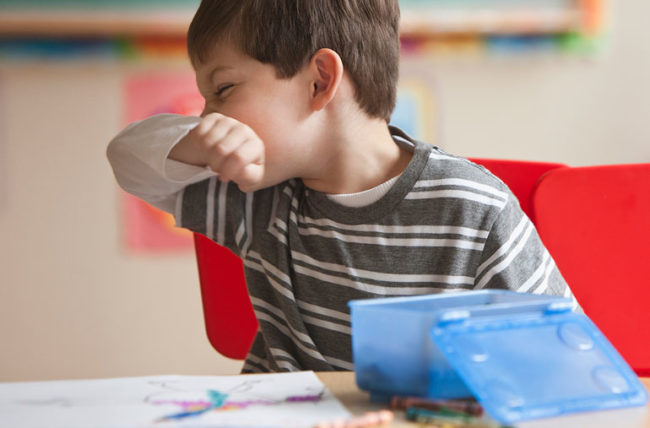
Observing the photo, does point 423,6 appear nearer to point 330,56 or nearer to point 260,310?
point 330,56

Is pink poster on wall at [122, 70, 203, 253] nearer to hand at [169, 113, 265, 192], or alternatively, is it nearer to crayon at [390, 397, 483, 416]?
hand at [169, 113, 265, 192]

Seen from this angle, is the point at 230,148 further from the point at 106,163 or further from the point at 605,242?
the point at 106,163

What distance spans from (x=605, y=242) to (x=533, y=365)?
1.50ft

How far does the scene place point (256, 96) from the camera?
29.3 inches

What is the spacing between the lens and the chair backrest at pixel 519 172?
33.3 inches

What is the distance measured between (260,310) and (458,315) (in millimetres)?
415

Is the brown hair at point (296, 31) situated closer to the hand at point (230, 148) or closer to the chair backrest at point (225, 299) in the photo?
the hand at point (230, 148)

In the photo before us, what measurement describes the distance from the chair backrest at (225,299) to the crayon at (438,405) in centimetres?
48

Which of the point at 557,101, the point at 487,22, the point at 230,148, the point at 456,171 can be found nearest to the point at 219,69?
the point at 230,148

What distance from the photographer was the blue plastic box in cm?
40

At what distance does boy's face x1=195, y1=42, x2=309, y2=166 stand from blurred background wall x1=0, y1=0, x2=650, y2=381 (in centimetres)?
87

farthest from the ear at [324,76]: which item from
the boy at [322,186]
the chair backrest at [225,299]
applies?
the chair backrest at [225,299]

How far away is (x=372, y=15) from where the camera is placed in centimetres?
79

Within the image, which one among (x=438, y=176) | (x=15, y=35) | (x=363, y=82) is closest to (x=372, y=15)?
(x=363, y=82)
